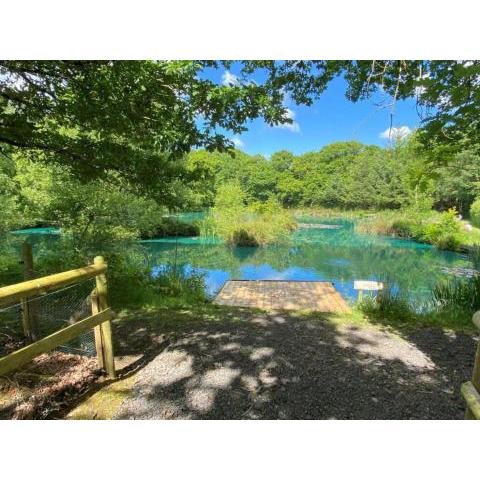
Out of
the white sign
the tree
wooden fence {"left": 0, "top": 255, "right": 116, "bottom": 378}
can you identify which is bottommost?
the white sign

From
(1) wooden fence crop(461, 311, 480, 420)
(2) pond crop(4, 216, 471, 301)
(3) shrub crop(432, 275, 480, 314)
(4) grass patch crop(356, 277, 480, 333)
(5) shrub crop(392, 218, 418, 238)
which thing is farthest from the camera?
(5) shrub crop(392, 218, 418, 238)

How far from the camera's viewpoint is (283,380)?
6.64 ft

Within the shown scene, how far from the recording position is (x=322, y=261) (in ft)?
31.8

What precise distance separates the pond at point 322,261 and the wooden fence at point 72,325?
356 centimetres

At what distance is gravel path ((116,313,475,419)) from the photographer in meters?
1.74

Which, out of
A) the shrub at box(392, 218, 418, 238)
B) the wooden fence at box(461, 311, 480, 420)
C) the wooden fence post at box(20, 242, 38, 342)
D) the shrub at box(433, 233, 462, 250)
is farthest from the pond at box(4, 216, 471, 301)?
the wooden fence at box(461, 311, 480, 420)

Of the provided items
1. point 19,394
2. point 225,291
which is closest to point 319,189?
point 225,291

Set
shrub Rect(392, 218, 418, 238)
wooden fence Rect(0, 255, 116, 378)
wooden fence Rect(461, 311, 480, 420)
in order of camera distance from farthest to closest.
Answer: shrub Rect(392, 218, 418, 238) → wooden fence Rect(0, 255, 116, 378) → wooden fence Rect(461, 311, 480, 420)

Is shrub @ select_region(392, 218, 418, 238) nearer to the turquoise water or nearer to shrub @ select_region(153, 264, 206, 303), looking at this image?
the turquoise water

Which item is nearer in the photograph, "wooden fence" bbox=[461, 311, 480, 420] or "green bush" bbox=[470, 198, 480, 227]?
"wooden fence" bbox=[461, 311, 480, 420]

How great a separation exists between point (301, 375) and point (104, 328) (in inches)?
57.1

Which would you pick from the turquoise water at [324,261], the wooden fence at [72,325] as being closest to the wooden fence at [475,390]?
the wooden fence at [72,325]

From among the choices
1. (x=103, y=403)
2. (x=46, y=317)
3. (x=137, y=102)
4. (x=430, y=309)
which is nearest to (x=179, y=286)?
(x=46, y=317)
